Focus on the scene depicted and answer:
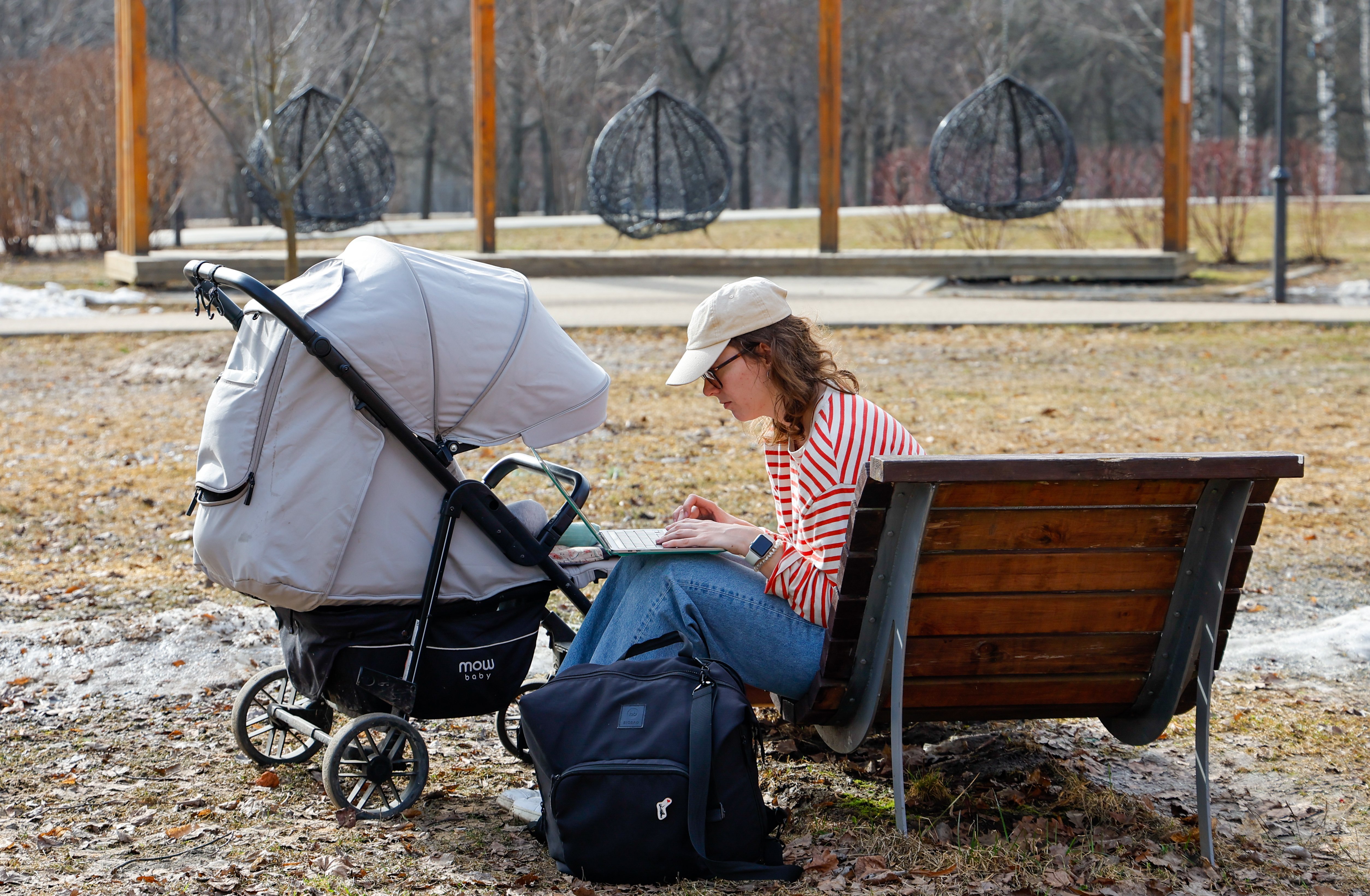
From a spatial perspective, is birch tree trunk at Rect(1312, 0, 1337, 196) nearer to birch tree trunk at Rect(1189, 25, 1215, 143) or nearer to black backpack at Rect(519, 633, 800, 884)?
birch tree trunk at Rect(1189, 25, 1215, 143)

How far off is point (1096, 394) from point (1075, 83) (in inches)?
1472

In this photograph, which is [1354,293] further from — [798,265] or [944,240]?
[944,240]

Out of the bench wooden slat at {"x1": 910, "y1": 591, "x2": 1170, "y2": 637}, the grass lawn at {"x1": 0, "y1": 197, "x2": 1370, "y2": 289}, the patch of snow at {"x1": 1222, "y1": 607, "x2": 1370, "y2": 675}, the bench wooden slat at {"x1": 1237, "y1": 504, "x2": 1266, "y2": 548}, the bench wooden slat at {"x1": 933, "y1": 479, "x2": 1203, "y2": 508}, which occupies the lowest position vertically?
the patch of snow at {"x1": 1222, "y1": 607, "x2": 1370, "y2": 675}

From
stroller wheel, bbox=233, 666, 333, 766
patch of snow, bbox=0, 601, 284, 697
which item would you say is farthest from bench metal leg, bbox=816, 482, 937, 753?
patch of snow, bbox=0, 601, 284, 697

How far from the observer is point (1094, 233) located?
22.3m

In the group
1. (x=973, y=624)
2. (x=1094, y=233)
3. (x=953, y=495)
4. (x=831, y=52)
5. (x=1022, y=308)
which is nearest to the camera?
(x=953, y=495)

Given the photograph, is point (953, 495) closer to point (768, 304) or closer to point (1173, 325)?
point (768, 304)

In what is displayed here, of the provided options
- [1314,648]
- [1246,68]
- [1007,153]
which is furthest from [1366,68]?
[1314,648]

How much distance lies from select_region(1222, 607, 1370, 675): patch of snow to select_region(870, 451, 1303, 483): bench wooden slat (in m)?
1.73

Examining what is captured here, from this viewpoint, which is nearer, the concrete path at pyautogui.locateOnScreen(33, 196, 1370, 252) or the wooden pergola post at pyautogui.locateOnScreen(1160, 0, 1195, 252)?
the wooden pergola post at pyautogui.locateOnScreen(1160, 0, 1195, 252)

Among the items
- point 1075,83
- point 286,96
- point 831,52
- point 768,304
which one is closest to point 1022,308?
point 831,52

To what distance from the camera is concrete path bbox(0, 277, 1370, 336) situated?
11.8 metres

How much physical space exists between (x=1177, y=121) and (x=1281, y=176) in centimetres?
284

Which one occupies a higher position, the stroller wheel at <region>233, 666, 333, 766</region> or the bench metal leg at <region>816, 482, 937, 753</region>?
the bench metal leg at <region>816, 482, 937, 753</region>
